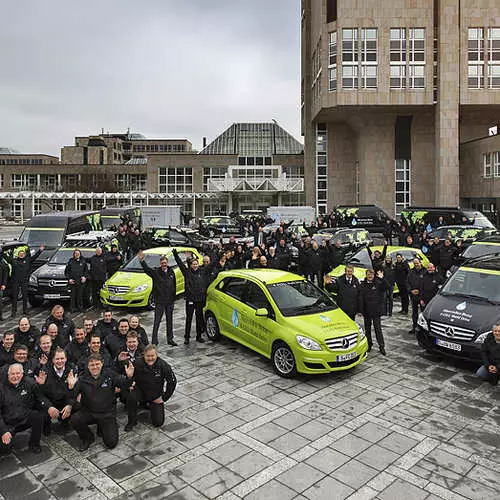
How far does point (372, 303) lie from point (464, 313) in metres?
1.67

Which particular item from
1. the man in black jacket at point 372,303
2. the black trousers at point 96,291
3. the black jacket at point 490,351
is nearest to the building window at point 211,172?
the black trousers at point 96,291

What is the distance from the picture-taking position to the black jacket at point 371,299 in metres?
9.56

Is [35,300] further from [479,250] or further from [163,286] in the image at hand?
[479,250]

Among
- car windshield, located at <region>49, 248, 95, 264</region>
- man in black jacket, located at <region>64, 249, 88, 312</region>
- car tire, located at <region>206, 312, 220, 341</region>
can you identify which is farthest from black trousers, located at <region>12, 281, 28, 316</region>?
car tire, located at <region>206, 312, 220, 341</region>

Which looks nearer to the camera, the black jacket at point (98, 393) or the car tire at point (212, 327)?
the black jacket at point (98, 393)

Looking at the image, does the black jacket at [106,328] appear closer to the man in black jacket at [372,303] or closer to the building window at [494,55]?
the man in black jacket at [372,303]

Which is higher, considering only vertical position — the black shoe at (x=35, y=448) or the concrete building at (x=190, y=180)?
the concrete building at (x=190, y=180)

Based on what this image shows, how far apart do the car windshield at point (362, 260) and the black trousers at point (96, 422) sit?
933cm

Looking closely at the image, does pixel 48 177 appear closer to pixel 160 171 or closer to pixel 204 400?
pixel 160 171

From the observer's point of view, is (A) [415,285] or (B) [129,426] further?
(A) [415,285]

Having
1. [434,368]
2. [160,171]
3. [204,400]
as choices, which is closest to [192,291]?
[204,400]

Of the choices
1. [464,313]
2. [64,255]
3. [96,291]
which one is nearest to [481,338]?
[464,313]

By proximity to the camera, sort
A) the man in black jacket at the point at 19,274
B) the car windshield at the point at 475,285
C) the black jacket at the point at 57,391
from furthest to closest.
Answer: the man in black jacket at the point at 19,274 < the car windshield at the point at 475,285 < the black jacket at the point at 57,391

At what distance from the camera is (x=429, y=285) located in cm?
1064
